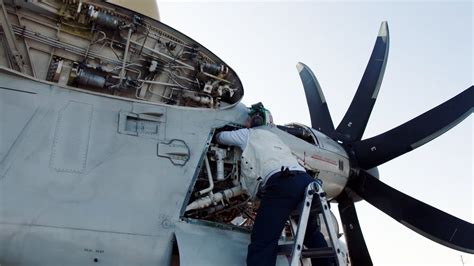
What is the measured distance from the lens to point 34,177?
4086 mm

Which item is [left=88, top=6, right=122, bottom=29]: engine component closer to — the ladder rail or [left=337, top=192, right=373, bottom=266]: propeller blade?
the ladder rail

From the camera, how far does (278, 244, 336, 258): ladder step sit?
179 inches

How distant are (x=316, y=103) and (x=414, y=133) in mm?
2154

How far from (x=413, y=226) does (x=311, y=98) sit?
3285 mm

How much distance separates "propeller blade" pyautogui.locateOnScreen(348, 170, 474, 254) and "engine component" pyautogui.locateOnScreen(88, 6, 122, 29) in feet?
15.0

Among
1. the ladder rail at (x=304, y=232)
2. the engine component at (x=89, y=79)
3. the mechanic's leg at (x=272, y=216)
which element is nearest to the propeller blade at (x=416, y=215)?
the ladder rail at (x=304, y=232)

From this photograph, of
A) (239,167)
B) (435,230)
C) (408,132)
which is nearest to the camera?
(239,167)

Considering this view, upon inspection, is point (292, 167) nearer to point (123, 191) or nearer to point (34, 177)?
point (123, 191)

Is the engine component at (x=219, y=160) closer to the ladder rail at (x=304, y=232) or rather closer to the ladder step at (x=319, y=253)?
the ladder rail at (x=304, y=232)

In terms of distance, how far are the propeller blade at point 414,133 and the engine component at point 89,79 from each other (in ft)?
14.4

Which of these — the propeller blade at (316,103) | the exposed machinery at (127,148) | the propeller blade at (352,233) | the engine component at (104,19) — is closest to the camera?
the exposed machinery at (127,148)

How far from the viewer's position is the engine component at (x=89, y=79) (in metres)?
5.04

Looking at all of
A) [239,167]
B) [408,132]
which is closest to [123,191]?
[239,167]

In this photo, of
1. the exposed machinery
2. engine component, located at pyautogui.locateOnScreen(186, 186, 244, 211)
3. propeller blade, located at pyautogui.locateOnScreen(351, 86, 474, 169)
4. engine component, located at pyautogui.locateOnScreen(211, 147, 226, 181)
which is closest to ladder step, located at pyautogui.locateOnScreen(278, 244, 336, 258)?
the exposed machinery
